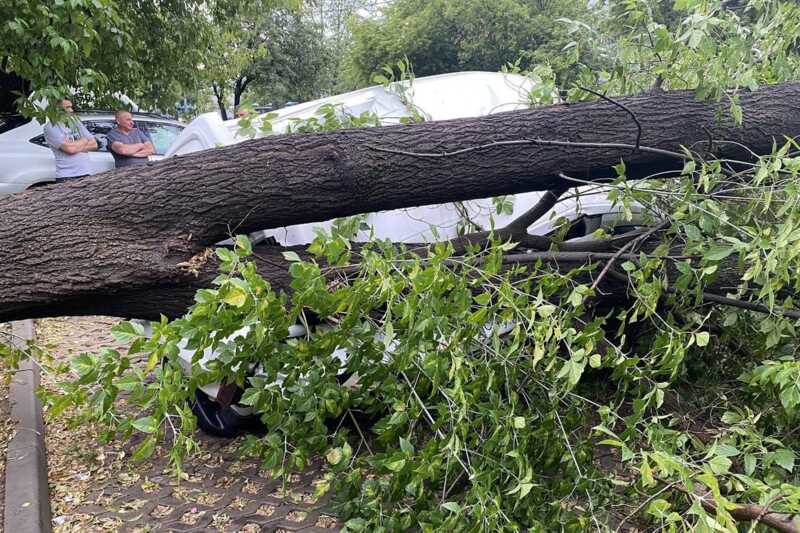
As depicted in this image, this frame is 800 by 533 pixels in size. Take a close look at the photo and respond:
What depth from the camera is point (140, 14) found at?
23.1 feet

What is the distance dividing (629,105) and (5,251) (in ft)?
9.03

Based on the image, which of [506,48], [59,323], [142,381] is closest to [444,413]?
[142,381]

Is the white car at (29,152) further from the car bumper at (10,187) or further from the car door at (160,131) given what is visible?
the car door at (160,131)

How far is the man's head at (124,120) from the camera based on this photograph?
7.10 m

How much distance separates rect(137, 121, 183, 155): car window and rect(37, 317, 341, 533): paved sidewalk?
6.70m

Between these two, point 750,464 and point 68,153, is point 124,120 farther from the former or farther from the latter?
point 750,464

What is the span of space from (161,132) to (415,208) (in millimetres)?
7224

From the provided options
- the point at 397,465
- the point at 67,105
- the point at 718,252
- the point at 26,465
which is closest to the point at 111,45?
the point at 67,105

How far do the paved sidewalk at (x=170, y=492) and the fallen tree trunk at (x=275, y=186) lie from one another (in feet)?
3.51

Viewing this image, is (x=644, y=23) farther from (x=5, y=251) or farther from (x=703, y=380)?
(x=5, y=251)

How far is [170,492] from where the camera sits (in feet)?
10.9

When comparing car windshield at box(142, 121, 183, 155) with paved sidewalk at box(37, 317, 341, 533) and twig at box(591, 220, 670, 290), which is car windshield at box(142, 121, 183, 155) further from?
twig at box(591, 220, 670, 290)

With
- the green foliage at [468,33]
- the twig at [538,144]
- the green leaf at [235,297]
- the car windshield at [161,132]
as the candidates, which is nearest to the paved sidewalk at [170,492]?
the green leaf at [235,297]

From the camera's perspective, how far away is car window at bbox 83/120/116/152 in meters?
8.91
